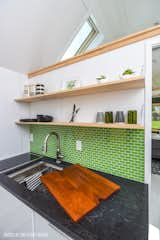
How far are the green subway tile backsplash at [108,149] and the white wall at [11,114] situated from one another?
0.62 metres

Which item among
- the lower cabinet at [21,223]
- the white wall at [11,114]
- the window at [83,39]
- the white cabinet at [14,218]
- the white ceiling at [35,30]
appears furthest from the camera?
the window at [83,39]

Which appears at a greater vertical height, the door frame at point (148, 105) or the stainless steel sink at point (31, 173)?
the door frame at point (148, 105)

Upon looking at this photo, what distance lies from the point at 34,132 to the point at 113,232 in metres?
1.49

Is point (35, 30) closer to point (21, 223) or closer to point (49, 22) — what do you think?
point (49, 22)

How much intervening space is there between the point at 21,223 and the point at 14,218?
0.31 ft

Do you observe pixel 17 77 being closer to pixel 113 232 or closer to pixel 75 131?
pixel 75 131

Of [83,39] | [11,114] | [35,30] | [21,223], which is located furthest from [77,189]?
[83,39]

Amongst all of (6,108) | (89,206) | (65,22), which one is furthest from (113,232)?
(65,22)

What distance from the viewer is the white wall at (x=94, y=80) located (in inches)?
40.9

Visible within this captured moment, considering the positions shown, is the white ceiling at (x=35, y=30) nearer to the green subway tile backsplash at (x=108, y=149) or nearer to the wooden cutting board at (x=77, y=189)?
the green subway tile backsplash at (x=108, y=149)

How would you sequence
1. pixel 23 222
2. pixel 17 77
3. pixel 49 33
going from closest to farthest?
pixel 23 222, pixel 49 33, pixel 17 77

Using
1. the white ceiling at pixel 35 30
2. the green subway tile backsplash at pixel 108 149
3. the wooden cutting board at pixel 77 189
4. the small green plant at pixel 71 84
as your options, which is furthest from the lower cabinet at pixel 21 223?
the white ceiling at pixel 35 30

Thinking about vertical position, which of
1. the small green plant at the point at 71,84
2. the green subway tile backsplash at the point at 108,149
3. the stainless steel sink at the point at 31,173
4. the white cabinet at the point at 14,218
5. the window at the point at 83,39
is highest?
the window at the point at 83,39

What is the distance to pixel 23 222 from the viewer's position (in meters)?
0.86
